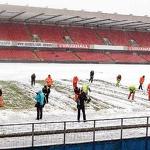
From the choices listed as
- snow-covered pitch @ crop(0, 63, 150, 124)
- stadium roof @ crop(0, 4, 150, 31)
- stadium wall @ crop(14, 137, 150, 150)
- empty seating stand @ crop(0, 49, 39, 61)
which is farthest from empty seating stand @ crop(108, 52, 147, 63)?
stadium wall @ crop(14, 137, 150, 150)

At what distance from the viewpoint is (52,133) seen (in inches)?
534

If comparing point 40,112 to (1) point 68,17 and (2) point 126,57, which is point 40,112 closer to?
(1) point 68,17

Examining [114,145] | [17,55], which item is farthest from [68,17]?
[114,145]

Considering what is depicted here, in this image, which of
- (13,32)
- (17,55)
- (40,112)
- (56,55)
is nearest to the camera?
(40,112)

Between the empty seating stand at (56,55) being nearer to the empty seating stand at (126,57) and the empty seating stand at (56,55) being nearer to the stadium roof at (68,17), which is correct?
the stadium roof at (68,17)

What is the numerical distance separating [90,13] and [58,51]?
8.66 meters

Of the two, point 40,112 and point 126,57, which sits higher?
point 40,112

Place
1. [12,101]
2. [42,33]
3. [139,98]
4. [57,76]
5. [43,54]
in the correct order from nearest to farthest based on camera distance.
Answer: [12,101] < [139,98] < [57,76] < [43,54] < [42,33]

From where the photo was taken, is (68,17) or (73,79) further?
(68,17)

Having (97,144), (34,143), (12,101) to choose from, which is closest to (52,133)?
(34,143)

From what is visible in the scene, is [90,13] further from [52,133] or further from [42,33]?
[52,133]

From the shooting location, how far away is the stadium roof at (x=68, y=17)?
199 feet

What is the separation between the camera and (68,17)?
219ft

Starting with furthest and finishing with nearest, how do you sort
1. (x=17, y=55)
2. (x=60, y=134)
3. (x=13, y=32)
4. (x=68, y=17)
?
(x=13, y=32) → (x=68, y=17) → (x=17, y=55) → (x=60, y=134)
